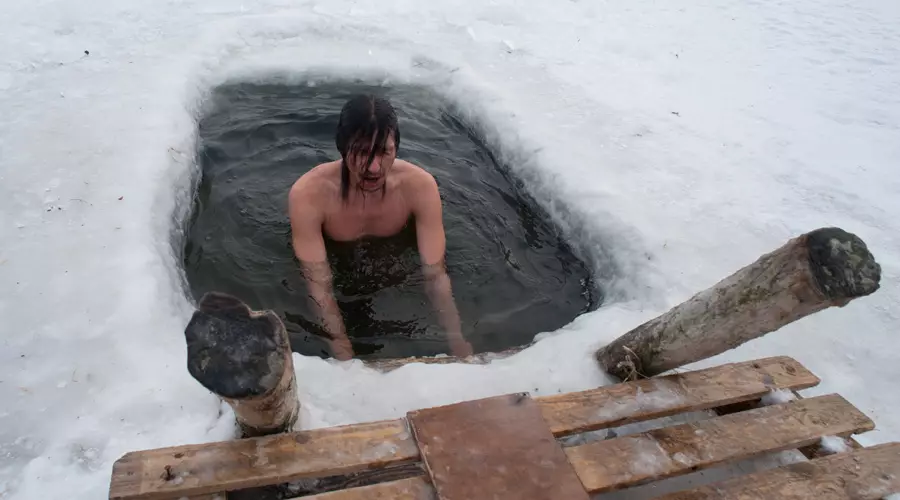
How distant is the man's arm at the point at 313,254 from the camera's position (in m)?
2.98

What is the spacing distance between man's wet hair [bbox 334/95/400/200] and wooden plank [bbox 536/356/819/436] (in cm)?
135

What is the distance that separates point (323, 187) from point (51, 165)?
1.47 metres

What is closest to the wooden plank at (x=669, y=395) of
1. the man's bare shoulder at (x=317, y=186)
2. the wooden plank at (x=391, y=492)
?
the wooden plank at (x=391, y=492)

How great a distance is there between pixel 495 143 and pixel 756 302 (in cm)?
272

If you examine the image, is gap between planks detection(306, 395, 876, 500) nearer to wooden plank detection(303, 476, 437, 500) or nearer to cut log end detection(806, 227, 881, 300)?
wooden plank detection(303, 476, 437, 500)

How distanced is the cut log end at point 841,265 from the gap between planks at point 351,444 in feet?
2.35

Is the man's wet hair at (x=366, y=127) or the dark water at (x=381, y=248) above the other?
the man's wet hair at (x=366, y=127)

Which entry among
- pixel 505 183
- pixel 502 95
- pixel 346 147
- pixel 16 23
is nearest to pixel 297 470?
pixel 346 147

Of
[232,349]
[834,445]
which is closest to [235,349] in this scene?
[232,349]

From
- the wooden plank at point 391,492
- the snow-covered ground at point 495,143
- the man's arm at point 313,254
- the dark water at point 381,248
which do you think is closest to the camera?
the wooden plank at point 391,492

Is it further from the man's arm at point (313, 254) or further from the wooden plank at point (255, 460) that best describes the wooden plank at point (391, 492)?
the man's arm at point (313, 254)

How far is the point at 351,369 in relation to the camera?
236cm

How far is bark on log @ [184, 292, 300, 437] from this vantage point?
58.2 inches

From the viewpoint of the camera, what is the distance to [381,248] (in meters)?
3.40
